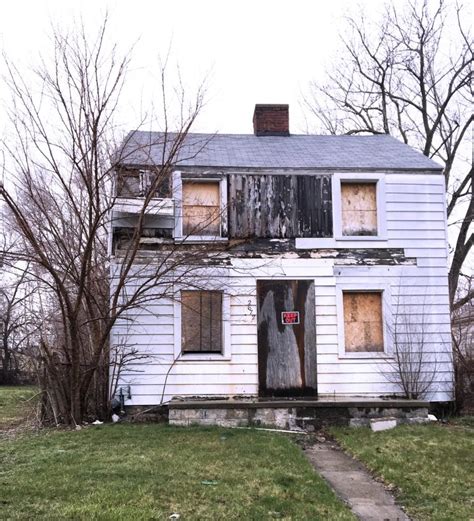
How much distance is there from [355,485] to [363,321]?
17.6ft

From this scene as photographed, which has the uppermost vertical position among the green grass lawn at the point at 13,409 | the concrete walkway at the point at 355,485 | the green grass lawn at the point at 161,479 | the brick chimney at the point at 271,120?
the brick chimney at the point at 271,120

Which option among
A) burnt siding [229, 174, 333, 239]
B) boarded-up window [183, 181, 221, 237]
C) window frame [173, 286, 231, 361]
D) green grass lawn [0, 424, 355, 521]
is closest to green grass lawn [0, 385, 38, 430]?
green grass lawn [0, 424, 355, 521]

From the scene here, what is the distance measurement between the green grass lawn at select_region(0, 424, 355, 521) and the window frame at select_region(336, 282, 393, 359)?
9.70 feet

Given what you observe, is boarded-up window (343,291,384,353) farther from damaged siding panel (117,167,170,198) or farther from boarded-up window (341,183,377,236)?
damaged siding panel (117,167,170,198)

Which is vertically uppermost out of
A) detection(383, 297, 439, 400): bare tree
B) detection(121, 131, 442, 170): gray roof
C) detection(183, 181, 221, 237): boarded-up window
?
detection(121, 131, 442, 170): gray roof

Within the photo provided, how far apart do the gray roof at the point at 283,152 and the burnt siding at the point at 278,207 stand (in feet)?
1.12

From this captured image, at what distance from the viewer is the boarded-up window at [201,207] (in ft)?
38.0

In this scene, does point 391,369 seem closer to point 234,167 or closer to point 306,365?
point 306,365

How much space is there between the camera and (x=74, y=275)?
10.3 meters

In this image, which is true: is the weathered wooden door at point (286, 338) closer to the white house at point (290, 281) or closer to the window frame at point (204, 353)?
the white house at point (290, 281)

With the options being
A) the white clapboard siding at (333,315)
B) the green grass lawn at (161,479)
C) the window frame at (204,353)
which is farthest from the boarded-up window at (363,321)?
the green grass lawn at (161,479)

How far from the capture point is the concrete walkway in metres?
Result: 5.50

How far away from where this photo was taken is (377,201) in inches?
470

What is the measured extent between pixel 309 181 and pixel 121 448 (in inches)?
261
